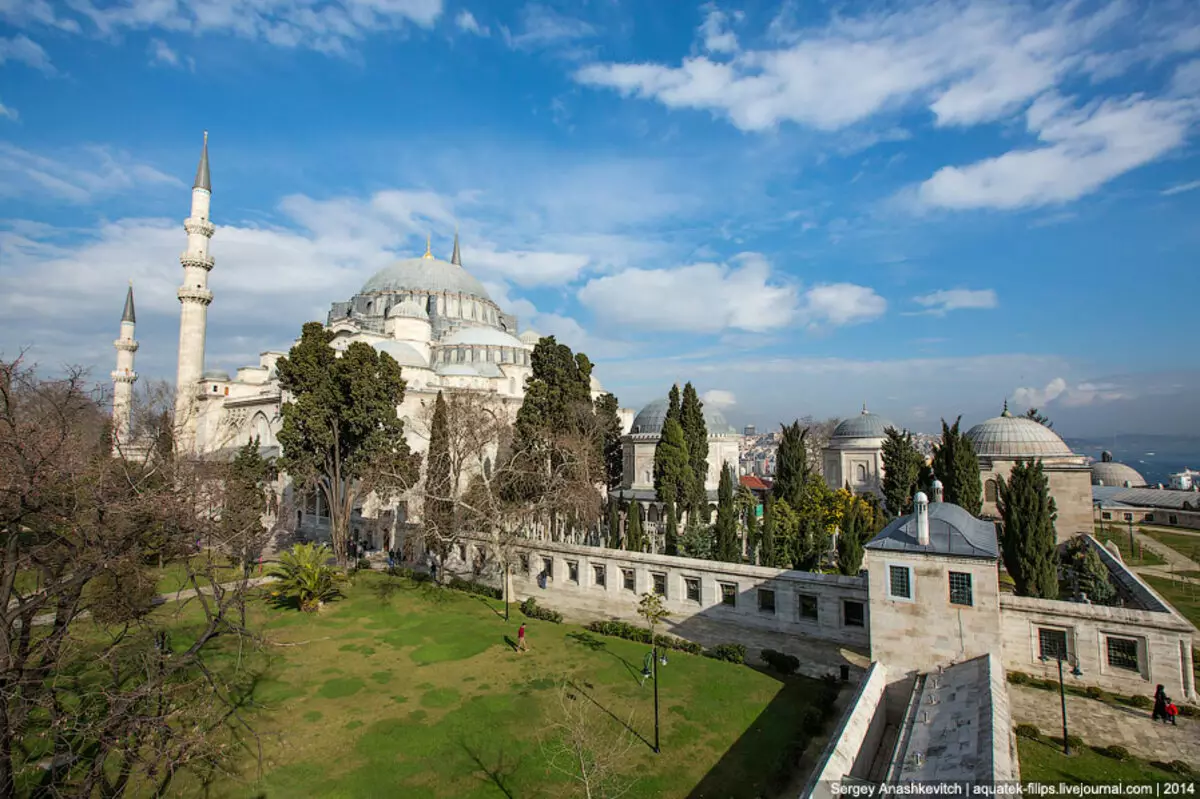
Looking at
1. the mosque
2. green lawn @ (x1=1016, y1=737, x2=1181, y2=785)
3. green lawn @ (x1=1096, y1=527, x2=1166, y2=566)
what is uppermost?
the mosque

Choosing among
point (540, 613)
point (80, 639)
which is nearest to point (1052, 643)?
point (540, 613)

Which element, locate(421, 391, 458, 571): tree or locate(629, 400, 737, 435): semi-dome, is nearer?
locate(421, 391, 458, 571): tree

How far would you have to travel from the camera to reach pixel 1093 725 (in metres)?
11.9

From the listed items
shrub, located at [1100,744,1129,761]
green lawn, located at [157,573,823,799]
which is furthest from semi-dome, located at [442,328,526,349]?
shrub, located at [1100,744,1129,761]

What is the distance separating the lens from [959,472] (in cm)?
2572

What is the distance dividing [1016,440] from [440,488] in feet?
96.4

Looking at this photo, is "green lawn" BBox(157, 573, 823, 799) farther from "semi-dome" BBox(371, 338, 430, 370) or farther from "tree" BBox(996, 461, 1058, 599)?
"semi-dome" BBox(371, 338, 430, 370)

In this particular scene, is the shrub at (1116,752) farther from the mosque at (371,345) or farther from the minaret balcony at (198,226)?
the minaret balcony at (198,226)

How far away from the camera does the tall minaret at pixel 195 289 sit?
4169cm

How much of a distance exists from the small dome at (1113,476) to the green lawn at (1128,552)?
107ft

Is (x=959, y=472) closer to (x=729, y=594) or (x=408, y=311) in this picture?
(x=729, y=594)

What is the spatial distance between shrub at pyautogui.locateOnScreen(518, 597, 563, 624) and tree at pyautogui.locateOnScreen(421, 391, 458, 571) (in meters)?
4.20

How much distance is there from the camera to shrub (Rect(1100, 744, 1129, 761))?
10.7 m

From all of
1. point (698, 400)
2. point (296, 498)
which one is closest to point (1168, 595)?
point (698, 400)
